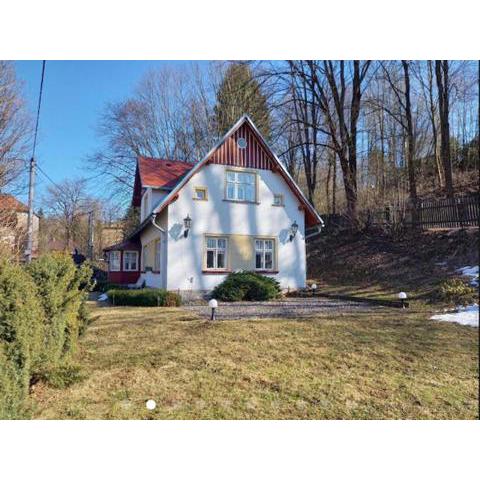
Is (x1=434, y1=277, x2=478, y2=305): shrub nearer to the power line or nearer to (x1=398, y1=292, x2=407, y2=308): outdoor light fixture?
(x1=398, y1=292, x2=407, y2=308): outdoor light fixture

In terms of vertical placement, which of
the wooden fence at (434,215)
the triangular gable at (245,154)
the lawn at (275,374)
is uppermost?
the triangular gable at (245,154)

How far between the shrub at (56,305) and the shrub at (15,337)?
33cm

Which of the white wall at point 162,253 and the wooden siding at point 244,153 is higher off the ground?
the wooden siding at point 244,153

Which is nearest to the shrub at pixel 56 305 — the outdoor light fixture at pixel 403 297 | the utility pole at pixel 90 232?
the outdoor light fixture at pixel 403 297

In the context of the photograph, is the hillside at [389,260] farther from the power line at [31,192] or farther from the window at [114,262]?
the window at [114,262]

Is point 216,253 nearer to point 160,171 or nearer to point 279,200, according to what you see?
point 279,200

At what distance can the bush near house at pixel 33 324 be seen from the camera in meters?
2.14

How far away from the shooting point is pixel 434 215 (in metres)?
8.84

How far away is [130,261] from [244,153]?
639 cm

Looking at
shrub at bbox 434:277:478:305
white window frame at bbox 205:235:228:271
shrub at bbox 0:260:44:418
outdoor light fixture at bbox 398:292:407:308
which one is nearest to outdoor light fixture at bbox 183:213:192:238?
white window frame at bbox 205:235:228:271

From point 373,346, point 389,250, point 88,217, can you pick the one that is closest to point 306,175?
point 389,250

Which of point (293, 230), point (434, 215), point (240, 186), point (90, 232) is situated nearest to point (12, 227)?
point (90, 232)
